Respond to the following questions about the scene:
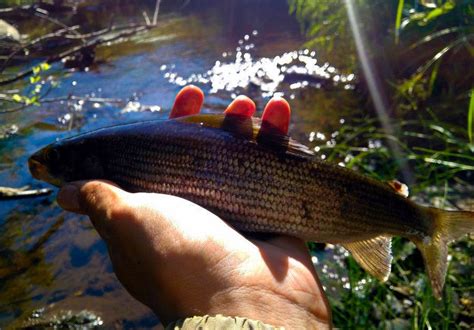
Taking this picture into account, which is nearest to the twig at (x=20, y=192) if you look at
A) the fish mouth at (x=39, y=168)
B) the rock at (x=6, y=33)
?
the rock at (x=6, y=33)

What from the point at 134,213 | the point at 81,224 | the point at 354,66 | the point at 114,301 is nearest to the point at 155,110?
the point at 81,224

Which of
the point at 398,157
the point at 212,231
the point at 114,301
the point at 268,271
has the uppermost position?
the point at 212,231

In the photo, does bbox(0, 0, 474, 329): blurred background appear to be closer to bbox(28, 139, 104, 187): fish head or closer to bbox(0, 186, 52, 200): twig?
bbox(0, 186, 52, 200): twig

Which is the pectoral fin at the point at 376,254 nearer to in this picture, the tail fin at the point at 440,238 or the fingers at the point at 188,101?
the tail fin at the point at 440,238

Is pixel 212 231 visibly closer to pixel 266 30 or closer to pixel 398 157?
pixel 398 157

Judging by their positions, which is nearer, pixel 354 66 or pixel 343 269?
pixel 343 269

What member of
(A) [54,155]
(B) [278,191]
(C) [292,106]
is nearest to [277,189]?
(B) [278,191]
